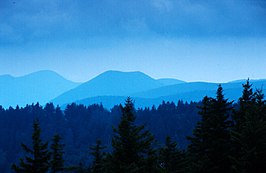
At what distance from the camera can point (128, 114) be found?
1872 cm

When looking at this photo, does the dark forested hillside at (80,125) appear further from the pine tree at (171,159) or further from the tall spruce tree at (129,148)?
the tall spruce tree at (129,148)

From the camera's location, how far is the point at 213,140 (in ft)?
69.6

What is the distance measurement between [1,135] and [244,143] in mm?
162121

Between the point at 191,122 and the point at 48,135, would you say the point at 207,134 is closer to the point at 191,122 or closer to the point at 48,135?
the point at 191,122

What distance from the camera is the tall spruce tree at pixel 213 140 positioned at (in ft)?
67.6

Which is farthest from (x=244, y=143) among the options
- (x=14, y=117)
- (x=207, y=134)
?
(x=14, y=117)

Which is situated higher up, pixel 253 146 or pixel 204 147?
pixel 253 146

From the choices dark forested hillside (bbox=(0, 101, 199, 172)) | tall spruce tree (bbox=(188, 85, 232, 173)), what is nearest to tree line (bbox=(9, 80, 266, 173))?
tall spruce tree (bbox=(188, 85, 232, 173))

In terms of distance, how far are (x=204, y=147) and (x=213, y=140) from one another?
107 cm

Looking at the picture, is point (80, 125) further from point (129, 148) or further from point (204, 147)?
point (129, 148)

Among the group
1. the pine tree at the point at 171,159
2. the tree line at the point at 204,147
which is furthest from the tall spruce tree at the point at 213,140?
the pine tree at the point at 171,159

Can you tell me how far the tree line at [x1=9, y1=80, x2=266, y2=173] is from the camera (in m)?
17.1

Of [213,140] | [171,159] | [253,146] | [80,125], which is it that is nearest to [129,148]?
[213,140]

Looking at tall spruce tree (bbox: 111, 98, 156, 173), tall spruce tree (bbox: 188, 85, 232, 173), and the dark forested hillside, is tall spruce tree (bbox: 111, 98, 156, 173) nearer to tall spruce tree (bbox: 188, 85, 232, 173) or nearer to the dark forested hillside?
tall spruce tree (bbox: 188, 85, 232, 173)
